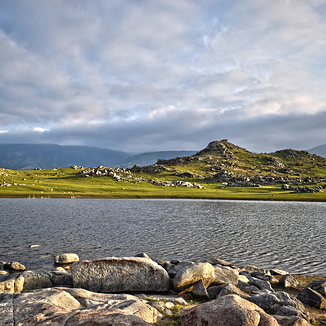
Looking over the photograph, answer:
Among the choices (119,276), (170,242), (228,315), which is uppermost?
(228,315)

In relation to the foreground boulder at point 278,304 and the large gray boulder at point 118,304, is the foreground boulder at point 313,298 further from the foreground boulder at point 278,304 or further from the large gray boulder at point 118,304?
the large gray boulder at point 118,304

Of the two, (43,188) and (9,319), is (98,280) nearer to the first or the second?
(9,319)

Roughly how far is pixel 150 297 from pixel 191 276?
388 centimetres

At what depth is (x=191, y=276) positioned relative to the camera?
68.1 ft

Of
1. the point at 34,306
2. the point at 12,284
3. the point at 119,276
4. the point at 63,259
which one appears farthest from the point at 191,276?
the point at 63,259

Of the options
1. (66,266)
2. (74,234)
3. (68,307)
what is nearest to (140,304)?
(68,307)

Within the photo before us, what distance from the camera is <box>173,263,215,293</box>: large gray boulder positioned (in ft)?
67.2

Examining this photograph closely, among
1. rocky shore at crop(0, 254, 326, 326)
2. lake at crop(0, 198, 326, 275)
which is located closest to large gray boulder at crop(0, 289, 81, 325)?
rocky shore at crop(0, 254, 326, 326)

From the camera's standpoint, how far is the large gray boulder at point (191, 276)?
20484mm

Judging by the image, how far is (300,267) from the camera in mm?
29203

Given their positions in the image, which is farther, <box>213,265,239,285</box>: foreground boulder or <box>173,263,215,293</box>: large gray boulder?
<box>213,265,239,285</box>: foreground boulder

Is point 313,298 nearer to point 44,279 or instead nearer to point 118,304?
point 118,304

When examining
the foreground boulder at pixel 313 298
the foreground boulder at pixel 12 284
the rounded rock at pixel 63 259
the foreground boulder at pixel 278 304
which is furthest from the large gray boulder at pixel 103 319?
the rounded rock at pixel 63 259

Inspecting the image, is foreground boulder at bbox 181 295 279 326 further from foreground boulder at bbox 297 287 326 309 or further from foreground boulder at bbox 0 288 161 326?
foreground boulder at bbox 297 287 326 309
